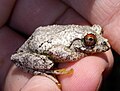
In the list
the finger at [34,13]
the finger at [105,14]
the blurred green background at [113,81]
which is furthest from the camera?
the blurred green background at [113,81]

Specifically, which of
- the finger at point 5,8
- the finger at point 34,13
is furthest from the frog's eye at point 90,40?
the finger at point 5,8

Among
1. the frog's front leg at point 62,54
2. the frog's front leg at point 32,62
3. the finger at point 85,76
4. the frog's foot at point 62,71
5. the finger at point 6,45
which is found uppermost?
the finger at point 6,45

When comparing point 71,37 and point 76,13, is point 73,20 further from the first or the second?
point 71,37

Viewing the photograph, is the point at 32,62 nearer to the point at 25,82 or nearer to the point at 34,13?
the point at 25,82

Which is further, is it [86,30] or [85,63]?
[86,30]

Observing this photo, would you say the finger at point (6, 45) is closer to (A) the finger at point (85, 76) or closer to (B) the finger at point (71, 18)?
(B) the finger at point (71, 18)

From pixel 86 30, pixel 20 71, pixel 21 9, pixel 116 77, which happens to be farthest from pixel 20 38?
pixel 116 77

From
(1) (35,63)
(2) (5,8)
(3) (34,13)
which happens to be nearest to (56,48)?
(1) (35,63)
